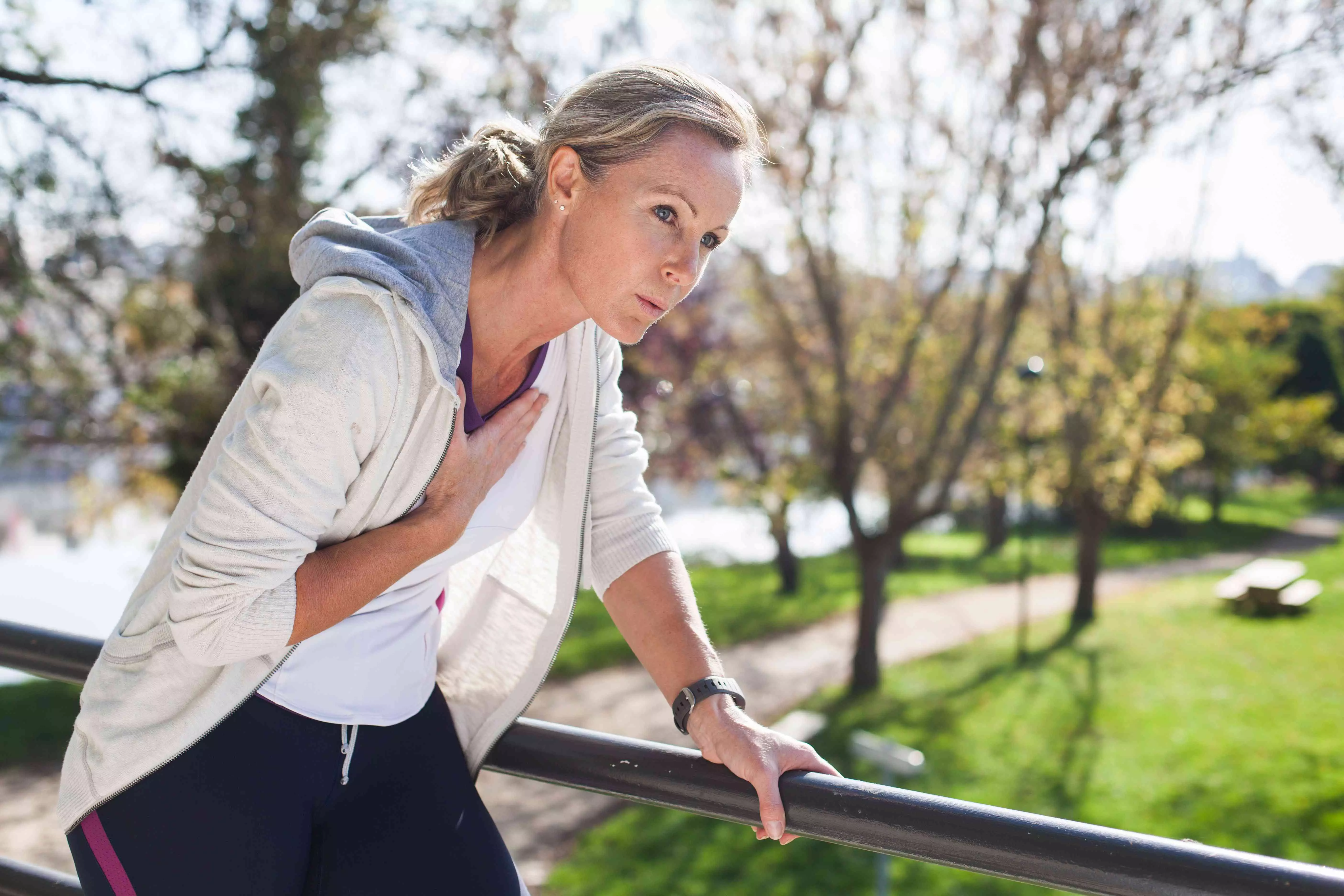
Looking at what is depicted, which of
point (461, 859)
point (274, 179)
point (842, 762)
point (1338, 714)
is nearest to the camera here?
point (461, 859)

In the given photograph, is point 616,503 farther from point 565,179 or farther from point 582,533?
point 565,179

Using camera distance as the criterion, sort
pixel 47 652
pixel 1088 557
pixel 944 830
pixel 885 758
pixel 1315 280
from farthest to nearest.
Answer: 1. pixel 1315 280
2. pixel 1088 557
3. pixel 885 758
4. pixel 47 652
5. pixel 944 830

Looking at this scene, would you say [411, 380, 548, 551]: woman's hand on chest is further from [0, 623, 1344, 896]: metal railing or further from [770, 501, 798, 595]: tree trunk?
[770, 501, 798, 595]: tree trunk

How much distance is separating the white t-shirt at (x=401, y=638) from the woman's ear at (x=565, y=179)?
0.66ft

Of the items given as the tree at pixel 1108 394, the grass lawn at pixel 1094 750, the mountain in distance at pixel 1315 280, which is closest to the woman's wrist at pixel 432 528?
the grass lawn at pixel 1094 750

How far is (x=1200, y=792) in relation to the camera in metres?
7.57

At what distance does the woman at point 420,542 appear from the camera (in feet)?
3.43

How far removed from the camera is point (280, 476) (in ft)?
3.32

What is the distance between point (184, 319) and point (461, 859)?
7.50m

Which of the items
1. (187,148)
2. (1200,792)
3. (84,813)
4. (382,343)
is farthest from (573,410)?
(1200,792)

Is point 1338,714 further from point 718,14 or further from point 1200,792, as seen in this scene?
point 718,14

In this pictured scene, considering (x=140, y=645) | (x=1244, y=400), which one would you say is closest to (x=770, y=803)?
(x=140, y=645)

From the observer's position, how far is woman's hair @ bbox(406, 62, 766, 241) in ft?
3.98

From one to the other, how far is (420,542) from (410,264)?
31 centimetres
